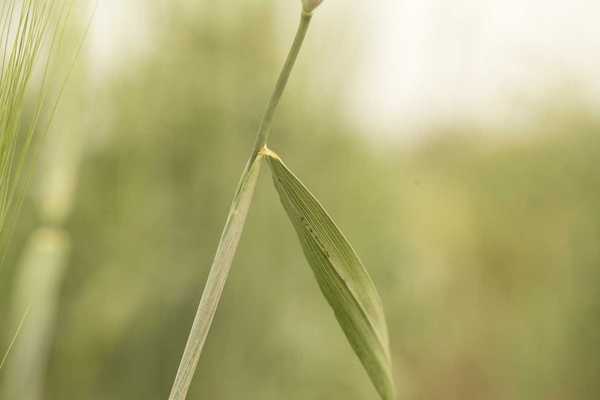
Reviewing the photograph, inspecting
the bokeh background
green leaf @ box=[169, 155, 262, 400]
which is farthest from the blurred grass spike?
the bokeh background

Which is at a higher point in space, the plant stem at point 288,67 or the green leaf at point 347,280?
the plant stem at point 288,67

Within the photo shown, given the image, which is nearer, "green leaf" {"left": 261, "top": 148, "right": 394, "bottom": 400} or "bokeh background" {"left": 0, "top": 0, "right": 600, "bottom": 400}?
"green leaf" {"left": 261, "top": 148, "right": 394, "bottom": 400}

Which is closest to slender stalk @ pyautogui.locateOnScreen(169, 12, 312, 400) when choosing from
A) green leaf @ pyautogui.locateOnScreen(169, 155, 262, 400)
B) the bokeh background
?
green leaf @ pyautogui.locateOnScreen(169, 155, 262, 400)

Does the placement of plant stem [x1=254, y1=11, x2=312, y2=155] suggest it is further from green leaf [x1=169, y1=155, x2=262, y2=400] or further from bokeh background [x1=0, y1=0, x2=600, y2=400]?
bokeh background [x1=0, y1=0, x2=600, y2=400]

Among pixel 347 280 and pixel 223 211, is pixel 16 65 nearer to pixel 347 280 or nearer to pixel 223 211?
pixel 347 280

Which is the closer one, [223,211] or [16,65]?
[16,65]

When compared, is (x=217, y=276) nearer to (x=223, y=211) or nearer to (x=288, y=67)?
(x=288, y=67)

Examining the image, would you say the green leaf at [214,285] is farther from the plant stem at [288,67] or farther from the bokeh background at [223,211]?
the bokeh background at [223,211]

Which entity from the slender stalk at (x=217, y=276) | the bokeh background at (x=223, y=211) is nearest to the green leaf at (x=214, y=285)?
the slender stalk at (x=217, y=276)

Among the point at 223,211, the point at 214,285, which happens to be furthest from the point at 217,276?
the point at 223,211

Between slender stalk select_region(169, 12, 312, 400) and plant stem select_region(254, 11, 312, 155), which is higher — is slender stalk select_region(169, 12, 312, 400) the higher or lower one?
the lower one
